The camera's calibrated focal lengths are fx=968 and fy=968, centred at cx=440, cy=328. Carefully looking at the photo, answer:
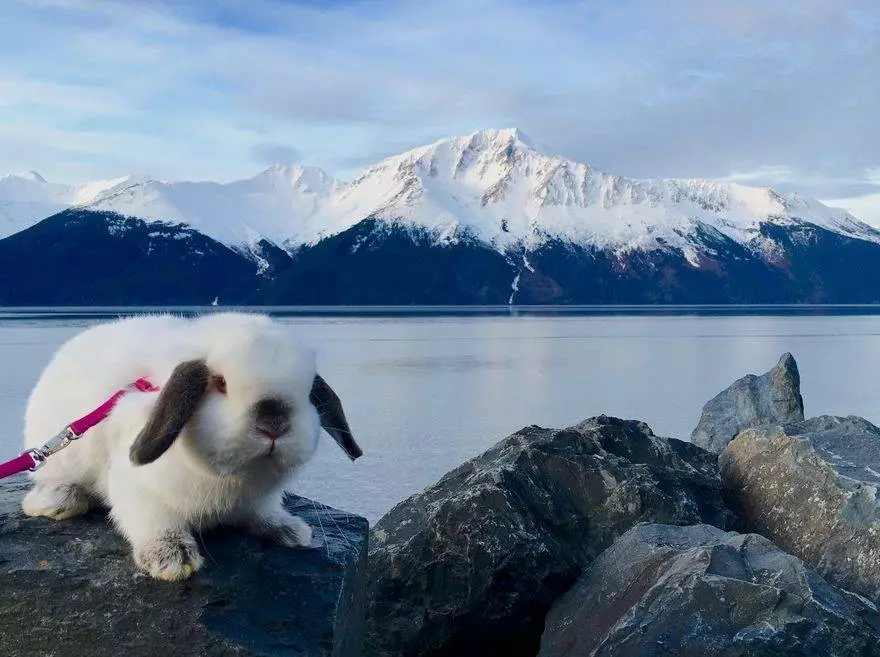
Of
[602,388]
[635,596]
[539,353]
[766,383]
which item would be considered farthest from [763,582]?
[539,353]

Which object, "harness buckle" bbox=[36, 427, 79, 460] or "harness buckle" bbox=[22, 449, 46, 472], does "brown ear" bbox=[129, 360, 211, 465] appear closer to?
"harness buckle" bbox=[36, 427, 79, 460]

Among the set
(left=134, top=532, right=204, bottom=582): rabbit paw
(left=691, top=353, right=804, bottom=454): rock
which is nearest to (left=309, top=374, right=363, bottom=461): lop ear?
(left=134, top=532, right=204, bottom=582): rabbit paw

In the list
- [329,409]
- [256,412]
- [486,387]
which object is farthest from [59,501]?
[486,387]

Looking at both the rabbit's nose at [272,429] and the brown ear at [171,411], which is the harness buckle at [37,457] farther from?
the rabbit's nose at [272,429]

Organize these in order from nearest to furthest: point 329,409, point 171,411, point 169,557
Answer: point 171,411
point 329,409
point 169,557

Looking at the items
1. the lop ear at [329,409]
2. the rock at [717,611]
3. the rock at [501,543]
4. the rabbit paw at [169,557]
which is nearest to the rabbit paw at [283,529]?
the rabbit paw at [169,557]

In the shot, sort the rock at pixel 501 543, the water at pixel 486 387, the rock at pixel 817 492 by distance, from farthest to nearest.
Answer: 1. the water at pixel 486 387
2. the rock at pixel 817 492
3. the rock at pixel 501 543

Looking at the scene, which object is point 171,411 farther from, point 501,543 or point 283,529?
point 501,543
